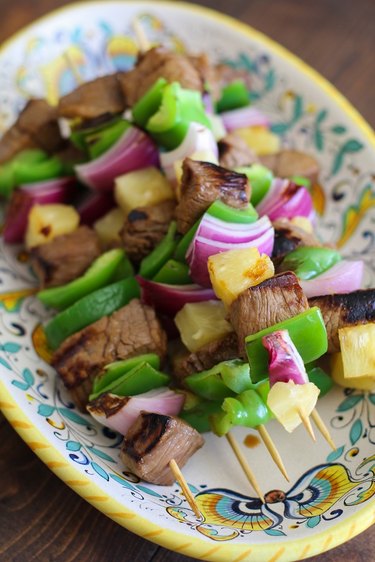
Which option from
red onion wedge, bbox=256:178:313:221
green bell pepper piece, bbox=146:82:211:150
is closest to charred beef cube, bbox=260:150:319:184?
red onion wedge, bbox=256:178:313:221

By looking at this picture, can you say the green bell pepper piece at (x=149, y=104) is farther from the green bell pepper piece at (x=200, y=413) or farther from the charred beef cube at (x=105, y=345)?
the green bell pepper piece at (x=200, y=413)

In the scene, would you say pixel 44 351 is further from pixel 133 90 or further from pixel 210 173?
pixel 133 90

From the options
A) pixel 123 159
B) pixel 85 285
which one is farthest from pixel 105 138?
pixel 85 285

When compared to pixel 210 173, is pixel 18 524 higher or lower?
lower

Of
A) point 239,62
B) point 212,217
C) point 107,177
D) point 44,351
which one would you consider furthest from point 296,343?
point 239,62

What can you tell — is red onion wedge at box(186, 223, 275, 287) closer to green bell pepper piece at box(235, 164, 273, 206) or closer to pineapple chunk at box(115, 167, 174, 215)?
green bell pepper piece at box(235, 164, 273, 206)

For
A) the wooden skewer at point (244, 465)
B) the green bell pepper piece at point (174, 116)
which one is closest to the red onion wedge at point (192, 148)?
the green bell pepper piece at point (174, 116)

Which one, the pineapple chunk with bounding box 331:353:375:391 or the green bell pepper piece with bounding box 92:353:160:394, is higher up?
the green bell pepper piece with bounding box 92:353:160:394
